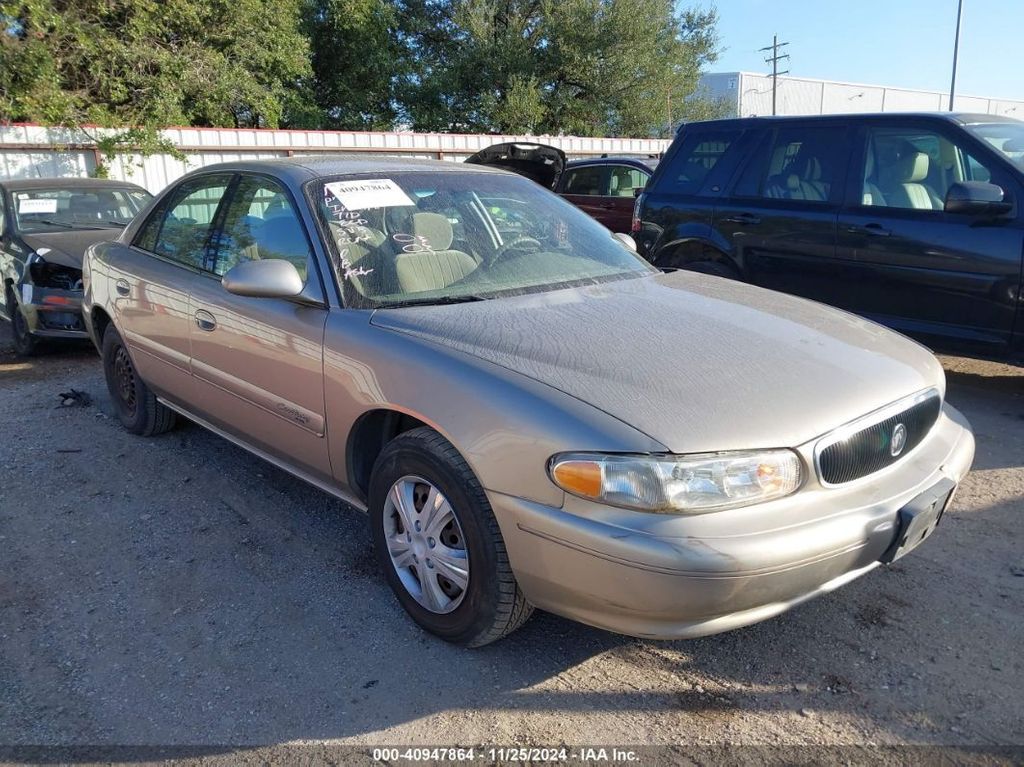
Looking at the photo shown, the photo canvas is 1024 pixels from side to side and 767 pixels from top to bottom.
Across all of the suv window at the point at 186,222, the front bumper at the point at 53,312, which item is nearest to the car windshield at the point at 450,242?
the suv window at the point at 186,222

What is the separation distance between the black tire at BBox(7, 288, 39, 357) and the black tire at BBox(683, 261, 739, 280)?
5.60 m

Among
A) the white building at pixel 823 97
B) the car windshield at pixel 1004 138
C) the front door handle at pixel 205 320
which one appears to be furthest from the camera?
the white building at pixel 823 97

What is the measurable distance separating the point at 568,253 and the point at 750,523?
5.91ft

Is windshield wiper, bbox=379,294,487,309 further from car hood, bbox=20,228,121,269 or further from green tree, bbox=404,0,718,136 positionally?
green tree, bbox=404,0,718,136

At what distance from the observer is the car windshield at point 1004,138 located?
502cm

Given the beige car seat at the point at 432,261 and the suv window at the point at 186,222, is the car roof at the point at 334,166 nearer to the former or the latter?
the suv window at the point at 186,222

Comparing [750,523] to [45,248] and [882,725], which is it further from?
[45,248]

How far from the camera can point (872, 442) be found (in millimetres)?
2549

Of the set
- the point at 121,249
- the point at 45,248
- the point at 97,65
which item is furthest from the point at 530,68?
the point at 121,249

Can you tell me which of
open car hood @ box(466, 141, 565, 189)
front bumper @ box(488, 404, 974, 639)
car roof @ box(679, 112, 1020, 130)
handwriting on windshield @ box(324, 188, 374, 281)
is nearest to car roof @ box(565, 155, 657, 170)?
open car hood @ box(466, 141, 565, 189)

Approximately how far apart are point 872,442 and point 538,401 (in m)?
1.07

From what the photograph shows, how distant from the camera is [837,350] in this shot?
114 inches

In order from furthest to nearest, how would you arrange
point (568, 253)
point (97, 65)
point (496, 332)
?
point (97, 65) → point (568, 253) → point (496, 332)

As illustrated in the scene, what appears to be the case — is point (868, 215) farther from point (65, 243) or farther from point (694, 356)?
point (65, 243)
